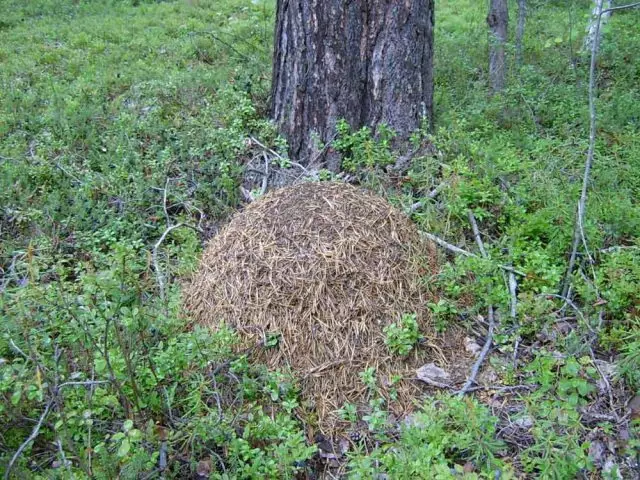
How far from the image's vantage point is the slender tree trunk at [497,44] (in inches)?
238

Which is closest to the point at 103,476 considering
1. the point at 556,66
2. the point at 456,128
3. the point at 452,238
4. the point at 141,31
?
the point at 452,238

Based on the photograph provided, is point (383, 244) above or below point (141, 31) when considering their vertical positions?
below

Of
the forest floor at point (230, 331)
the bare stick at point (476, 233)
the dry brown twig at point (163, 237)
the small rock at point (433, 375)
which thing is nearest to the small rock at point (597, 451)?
the forest floor at point (230, 331)

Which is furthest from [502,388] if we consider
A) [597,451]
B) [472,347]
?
[597,451]

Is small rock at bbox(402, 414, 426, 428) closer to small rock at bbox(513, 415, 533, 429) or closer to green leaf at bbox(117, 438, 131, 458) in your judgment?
small rock at bbox(513, 415, 533, 429)

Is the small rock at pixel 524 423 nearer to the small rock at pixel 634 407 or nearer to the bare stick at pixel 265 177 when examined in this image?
the small rock at pixel 634 407

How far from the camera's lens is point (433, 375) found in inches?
126

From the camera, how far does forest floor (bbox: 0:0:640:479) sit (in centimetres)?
267

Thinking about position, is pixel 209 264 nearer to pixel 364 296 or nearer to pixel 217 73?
pixel 364 296

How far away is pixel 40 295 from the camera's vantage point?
10.6 ft

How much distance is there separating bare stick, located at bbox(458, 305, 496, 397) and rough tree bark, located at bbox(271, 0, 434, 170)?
1.70 m

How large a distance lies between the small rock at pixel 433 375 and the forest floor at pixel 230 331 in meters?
0.12

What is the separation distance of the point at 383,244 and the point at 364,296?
0.37 meters

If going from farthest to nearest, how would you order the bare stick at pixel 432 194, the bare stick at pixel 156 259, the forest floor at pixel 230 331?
the bare stick at pixel 432 194, the bare stick at pixel 156 259, the forest floor at pixel 230 331
